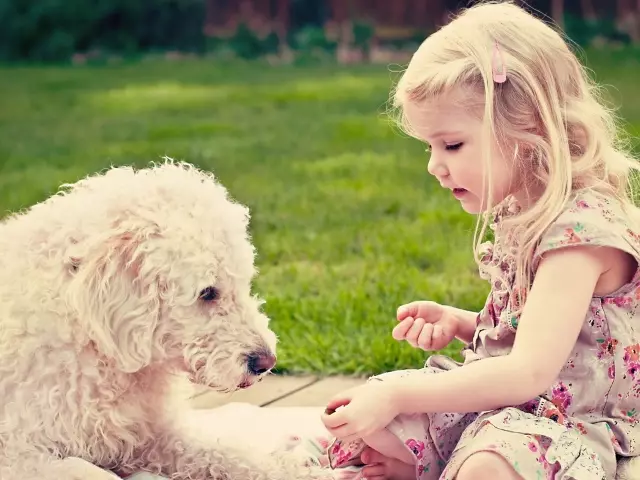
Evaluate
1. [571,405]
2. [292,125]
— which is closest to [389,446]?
[571,405]

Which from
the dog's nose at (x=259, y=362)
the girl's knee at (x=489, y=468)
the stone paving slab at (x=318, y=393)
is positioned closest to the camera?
the girl's knee at (x=489, y=468)

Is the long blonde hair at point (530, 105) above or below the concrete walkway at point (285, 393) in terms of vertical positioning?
above

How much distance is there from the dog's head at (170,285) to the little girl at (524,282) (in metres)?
0.34

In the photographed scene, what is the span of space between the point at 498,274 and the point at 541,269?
0.32 metres

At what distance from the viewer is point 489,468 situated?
113 inches

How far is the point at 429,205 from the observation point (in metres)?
7.59

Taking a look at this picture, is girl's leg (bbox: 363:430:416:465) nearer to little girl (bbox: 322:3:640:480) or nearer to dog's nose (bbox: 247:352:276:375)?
little girl (bbox: 322:3:640:480)

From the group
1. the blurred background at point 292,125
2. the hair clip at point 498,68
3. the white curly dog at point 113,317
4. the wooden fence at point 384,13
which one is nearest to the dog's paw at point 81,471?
the white curly dog at point 113,317

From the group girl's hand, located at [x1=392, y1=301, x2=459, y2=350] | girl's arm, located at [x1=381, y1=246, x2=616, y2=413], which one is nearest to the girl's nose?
girl's arm, located at [x1=381, y1=246, x2=616, y2=413]

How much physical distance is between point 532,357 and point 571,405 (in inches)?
10.2

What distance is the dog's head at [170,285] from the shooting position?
3.02 meters

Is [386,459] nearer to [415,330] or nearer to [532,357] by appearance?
[415,330]

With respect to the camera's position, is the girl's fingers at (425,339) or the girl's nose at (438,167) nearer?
the girl's nose at (438,167)

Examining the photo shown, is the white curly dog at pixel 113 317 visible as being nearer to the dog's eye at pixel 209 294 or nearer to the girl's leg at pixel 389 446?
the dog's eye at pixel 209 294
